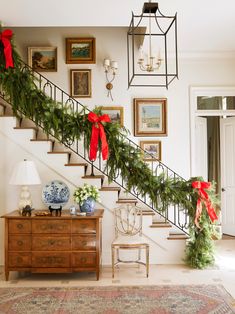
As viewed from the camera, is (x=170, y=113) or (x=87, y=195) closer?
(x=87, y=195)

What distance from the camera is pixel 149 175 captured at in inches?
243

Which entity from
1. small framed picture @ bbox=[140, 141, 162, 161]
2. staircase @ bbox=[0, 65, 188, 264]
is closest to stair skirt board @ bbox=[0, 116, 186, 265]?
staircase @ bbox=[0, 65, 188, 264]

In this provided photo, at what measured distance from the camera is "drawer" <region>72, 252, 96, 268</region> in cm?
552

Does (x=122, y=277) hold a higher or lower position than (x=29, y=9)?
lower

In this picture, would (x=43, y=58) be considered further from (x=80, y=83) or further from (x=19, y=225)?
(x=19, y=225)

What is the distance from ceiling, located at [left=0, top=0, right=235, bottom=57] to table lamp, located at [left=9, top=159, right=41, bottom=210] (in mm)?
2174

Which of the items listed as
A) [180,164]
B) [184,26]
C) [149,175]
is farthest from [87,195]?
[184,26]

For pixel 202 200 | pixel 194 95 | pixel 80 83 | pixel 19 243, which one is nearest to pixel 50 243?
pixel 19 243

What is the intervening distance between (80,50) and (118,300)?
452cm

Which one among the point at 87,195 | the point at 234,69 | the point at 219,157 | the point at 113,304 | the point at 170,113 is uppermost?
the point at 234,69

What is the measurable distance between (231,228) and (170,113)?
2.74 m

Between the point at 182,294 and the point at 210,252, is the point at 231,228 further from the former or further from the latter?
the point at 182,294

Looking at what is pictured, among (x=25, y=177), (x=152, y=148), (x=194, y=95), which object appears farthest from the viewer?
(x=194, y=95)

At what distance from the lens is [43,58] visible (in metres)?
7.36
